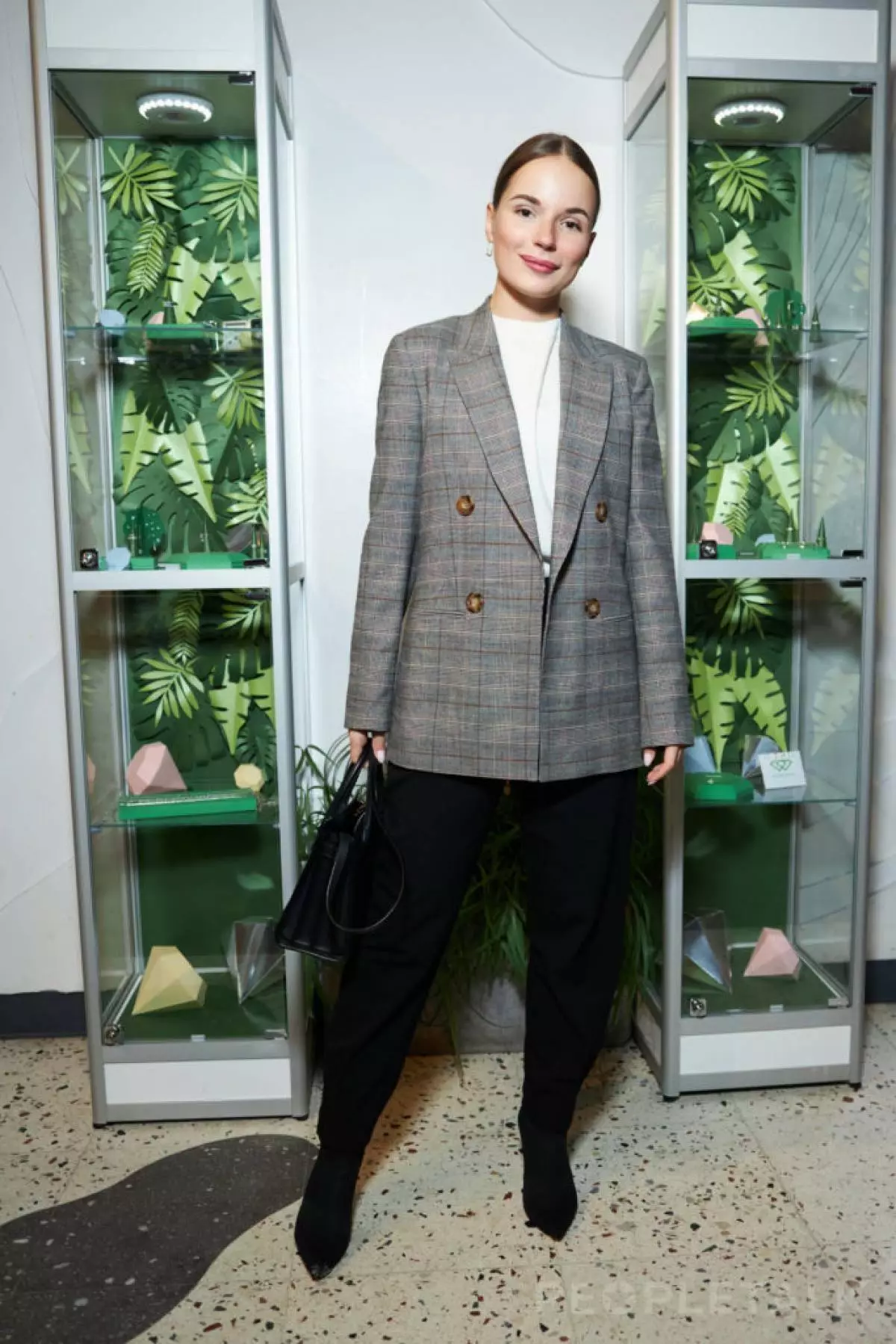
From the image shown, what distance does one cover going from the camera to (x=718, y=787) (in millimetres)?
2369

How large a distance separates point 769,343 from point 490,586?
103cm

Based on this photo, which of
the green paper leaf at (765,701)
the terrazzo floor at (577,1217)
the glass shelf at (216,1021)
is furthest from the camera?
the green paper leaf at (765,701)

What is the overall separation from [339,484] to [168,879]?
94cm

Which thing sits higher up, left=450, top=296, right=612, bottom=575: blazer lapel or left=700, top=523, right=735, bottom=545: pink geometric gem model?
left=450, top=296, right=612, bottom=575: blazer lapel

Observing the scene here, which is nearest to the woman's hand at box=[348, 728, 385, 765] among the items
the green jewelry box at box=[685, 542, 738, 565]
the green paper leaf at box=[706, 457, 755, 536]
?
the green jewelry box at box=[685, 542, 738, 565]

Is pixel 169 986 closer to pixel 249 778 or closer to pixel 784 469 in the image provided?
pixel 249 778

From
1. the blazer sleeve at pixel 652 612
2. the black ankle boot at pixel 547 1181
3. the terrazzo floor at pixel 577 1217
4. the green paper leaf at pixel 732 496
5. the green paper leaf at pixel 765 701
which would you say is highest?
the green paper leaf at pixel 732 496

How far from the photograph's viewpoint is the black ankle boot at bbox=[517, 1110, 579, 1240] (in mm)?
1838

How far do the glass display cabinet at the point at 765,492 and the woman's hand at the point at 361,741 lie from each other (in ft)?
2.33

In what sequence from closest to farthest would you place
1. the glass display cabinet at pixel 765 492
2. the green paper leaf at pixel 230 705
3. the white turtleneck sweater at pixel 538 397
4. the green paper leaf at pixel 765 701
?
the white turtleneck sweater at pixel 538 397 < the glass display cabinet at pixel 765 492 < the green paper leaf at pixel 230 705 < the green paper leaf at pixel 765 701

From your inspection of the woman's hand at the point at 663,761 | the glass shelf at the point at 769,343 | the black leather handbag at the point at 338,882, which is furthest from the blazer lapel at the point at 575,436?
the glass shelf at the point at 769,343

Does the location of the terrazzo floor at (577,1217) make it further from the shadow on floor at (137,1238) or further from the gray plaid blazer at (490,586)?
the gray plaid blazer at (490,586)

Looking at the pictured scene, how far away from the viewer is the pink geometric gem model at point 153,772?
232 centimetres

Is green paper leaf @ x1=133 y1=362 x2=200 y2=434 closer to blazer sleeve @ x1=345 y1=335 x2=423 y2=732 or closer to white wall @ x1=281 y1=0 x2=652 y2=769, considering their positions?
white wall @ x1=281 y1=0 x2=652 y2=769
